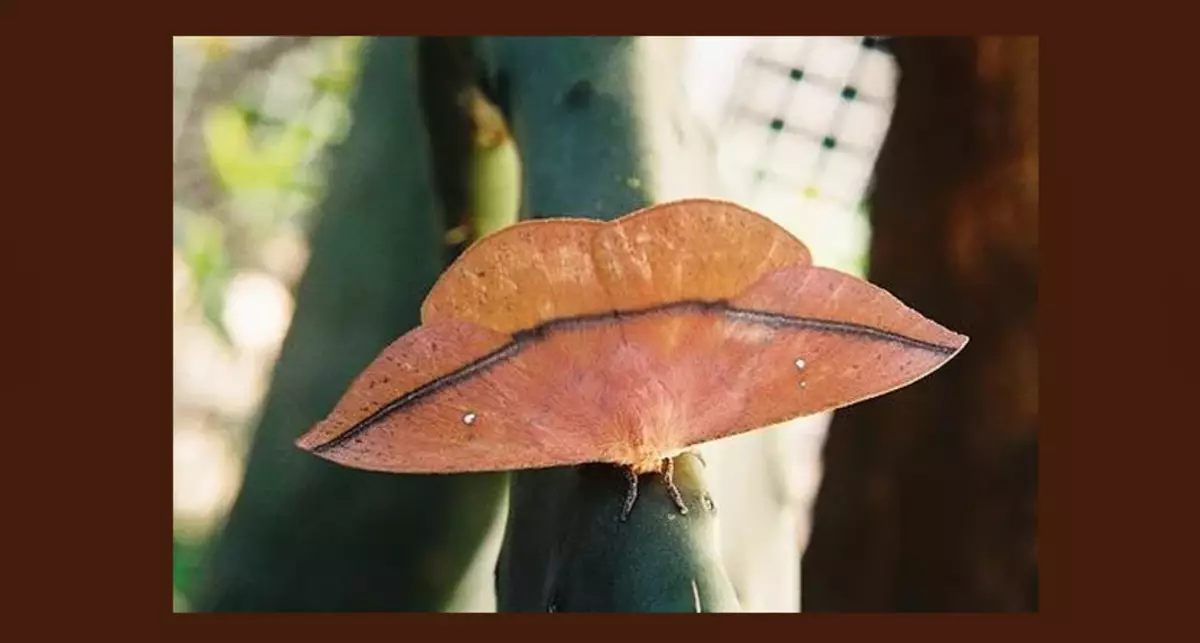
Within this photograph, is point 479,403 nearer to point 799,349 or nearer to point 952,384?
point 799,349

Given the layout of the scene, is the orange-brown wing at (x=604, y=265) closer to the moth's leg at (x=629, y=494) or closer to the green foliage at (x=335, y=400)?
the moth's leg at (x=629, y=494)

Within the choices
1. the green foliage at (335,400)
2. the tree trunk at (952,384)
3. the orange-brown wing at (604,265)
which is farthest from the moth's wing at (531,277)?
the tree trunk at (952,384)

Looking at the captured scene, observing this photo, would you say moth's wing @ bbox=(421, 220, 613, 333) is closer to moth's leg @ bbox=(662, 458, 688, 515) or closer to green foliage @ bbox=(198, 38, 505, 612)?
moth's leg @ bbox=(662, 458, 688, 515)

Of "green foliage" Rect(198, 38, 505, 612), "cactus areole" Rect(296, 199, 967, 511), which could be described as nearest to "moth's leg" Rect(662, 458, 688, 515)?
"cactus areole" Rect(296, 199, 967, 511)

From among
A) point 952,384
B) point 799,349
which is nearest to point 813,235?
point 952,384

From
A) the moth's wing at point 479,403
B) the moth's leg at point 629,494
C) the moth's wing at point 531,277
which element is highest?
the moth's wing at point 531,277

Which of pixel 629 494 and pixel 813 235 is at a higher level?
pixel 813 235
